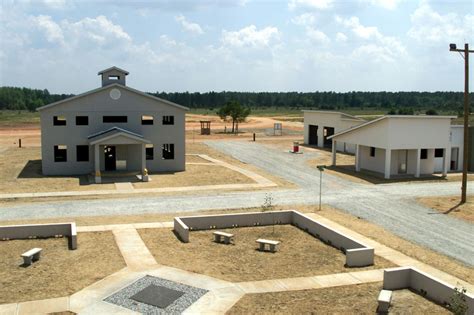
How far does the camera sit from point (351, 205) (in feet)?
88.7

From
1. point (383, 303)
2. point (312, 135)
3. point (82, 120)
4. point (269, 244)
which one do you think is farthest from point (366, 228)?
point (312, 135)

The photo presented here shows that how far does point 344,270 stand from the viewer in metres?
16.7

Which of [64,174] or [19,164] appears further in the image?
[19,164]

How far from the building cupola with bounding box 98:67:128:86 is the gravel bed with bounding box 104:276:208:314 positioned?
1030 inches

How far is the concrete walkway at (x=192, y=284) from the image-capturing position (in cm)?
1331

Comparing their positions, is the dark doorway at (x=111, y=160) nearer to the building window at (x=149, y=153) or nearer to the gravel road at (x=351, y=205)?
the building window at (x=149, y=153)

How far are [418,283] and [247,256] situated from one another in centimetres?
577

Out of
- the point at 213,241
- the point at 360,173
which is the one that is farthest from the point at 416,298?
the point at 360,173

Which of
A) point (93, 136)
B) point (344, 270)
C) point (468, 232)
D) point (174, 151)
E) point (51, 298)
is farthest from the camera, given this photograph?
point (174, 151)

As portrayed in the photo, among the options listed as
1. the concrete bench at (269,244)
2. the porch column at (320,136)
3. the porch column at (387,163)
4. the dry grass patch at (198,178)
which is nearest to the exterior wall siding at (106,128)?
the dry grass patch at (198,178)

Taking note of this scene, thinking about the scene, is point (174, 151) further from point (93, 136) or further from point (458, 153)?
point (458, 153)

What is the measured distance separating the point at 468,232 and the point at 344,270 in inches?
318

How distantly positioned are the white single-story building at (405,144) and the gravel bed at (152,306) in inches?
949

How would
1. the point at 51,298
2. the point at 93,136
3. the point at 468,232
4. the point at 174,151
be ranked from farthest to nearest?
the point at 174,151
the point at 93,136
the point at 468,232
the point at 51,298
